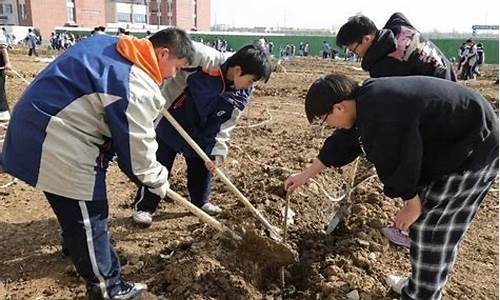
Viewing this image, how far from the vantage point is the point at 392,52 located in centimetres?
361

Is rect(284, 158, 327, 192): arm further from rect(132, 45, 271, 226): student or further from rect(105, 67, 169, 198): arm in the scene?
rect(105, 67, 169, 198): arm

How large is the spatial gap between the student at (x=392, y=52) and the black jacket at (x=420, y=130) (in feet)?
4.72

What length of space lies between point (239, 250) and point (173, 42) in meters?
1.55

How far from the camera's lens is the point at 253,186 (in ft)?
15.0

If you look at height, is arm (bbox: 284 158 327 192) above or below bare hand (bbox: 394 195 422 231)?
below

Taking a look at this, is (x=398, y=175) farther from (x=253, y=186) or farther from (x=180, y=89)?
(x=253, y=186)

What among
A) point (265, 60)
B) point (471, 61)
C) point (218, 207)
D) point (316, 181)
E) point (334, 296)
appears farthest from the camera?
point (471, 61)

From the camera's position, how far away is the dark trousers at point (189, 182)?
3.94 meters

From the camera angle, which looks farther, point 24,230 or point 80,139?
point 24,230

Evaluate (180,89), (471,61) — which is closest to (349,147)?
(180,89)

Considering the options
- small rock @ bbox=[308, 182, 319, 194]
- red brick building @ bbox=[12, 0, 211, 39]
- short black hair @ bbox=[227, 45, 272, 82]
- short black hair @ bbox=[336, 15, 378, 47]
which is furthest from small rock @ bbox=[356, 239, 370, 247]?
red brick building @ bbox=[12, 0, 211, 39]

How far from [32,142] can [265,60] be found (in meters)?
1.65

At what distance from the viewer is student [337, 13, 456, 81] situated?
3576mm

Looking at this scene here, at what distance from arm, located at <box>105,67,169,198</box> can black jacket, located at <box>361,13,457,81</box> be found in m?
1.96
